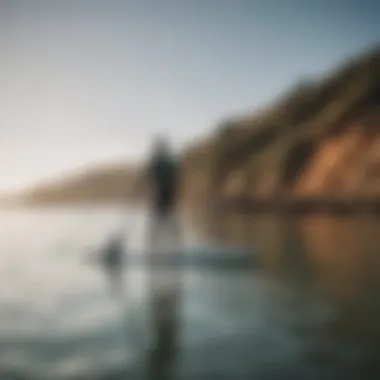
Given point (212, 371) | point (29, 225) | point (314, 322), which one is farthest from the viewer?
point (29, 225)

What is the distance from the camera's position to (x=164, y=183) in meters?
2.01

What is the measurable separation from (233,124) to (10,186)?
2.80 ft

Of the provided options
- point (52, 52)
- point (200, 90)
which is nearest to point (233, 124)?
point (200, 90)

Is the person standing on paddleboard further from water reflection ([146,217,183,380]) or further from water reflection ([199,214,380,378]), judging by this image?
water reflection ([199,214,380,378])

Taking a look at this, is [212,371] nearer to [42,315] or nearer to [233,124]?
[42,315]

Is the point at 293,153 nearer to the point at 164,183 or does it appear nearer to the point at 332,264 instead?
the point at 332,264

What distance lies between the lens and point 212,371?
1685mm

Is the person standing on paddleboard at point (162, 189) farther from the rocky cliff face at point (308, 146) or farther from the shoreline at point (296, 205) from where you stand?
the shoreline at point (296, 205)

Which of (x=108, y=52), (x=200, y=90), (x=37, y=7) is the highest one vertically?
(x=37, y=7)

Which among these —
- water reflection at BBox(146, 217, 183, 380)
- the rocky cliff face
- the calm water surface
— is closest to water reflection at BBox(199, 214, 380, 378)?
the calm water surface

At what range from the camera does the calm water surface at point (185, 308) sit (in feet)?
5.65

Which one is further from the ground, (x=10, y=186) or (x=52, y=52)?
(x=52, y=52)

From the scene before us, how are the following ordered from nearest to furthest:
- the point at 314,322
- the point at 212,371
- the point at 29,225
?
the point at 212,371, the point at 314,322, the point at 29,225

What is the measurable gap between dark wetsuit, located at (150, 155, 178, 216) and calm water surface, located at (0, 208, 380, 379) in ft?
0.25
